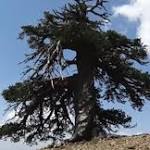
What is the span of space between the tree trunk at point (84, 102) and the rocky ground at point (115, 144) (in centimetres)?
137

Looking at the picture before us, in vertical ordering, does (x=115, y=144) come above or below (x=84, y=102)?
below

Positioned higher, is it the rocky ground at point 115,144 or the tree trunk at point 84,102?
the tree trunk at point 84,102

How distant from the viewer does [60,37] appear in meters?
25.3

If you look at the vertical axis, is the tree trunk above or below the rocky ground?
above

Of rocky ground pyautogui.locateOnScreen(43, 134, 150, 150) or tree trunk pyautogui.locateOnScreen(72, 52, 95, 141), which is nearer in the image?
rocky ground pyautogui.locateOnScreen(43, 134, 150, 150)

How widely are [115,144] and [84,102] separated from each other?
490 cm

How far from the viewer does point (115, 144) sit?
21891 mm

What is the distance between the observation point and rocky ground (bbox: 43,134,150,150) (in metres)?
20.5

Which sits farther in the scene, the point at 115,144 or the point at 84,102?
the point at 84,102

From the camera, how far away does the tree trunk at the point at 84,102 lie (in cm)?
2597

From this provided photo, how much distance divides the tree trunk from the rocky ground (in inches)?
54.1

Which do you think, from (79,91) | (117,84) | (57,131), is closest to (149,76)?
(117,84)

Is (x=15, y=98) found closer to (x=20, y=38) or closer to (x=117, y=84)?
(x=20, y=38)

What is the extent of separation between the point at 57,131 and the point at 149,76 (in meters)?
5.62
